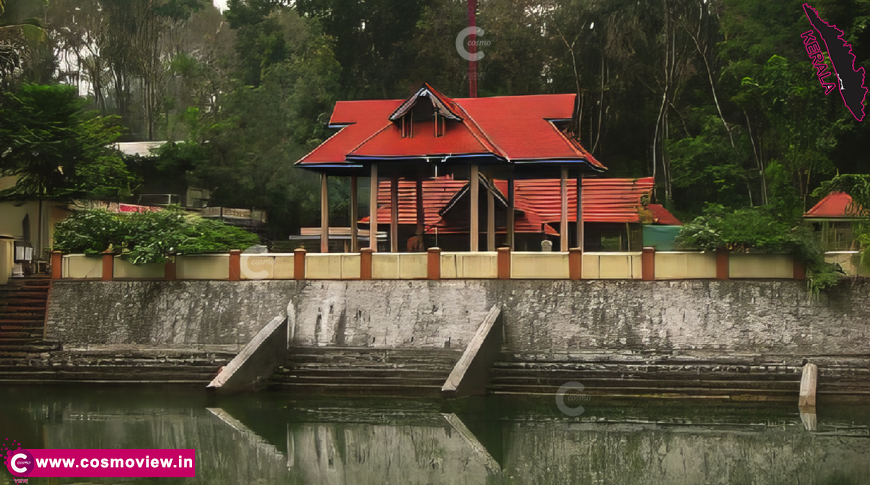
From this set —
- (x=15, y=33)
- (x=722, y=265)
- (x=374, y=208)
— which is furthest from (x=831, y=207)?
(x=15, y=33)

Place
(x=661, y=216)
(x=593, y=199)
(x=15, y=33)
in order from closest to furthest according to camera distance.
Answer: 1. (x=15, y=33)
2. (x=593, y=199)
3. (x=661, y=216)

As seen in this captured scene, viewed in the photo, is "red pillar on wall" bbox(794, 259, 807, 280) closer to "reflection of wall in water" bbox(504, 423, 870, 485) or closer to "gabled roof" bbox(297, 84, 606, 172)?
"reflection of wall in water" bbox(504, 423, 870, 485)

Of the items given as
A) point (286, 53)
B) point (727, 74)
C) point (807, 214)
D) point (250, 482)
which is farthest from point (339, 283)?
point (286, 53)

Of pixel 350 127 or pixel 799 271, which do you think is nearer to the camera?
pixel 799 271

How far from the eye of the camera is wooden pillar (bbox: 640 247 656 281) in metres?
20.2

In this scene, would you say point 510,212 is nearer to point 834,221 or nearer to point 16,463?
point 834,221

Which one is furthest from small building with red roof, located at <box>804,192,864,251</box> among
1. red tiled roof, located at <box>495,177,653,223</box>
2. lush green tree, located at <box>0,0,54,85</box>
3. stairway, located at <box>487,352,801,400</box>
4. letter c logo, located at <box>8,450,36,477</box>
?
lush green tree, located at <box>0,0,54,85</box>

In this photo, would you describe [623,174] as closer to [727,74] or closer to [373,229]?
[727,74]

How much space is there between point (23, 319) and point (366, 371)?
868 centimetres

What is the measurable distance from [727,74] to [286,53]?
869 inches

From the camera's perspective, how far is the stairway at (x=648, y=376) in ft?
59.7

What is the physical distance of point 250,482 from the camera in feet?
44.9

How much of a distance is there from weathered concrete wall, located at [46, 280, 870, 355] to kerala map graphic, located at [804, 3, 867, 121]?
19.3 ft

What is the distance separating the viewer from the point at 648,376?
738 inches
